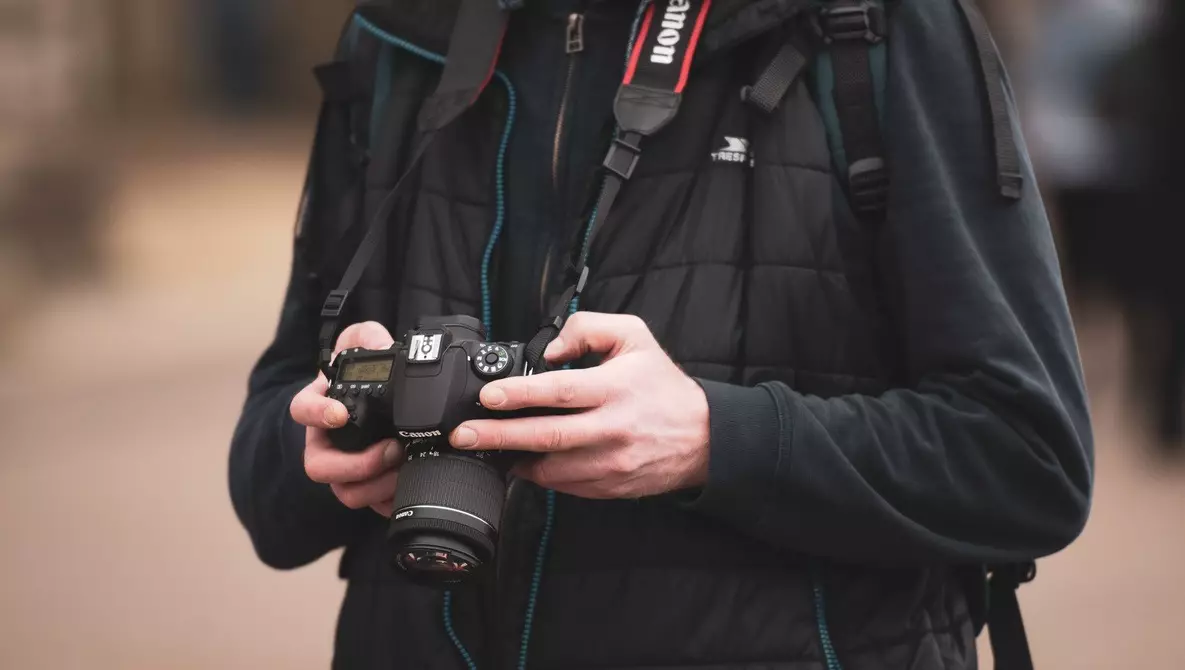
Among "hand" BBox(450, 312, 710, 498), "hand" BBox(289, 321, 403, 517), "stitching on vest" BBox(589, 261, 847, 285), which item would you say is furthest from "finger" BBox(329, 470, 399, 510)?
"stitching on vest" BBox(589, 261, 847, 285)

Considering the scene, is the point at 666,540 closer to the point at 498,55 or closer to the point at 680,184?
the point at 680,184

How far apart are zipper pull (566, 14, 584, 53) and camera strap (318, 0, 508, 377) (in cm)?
5

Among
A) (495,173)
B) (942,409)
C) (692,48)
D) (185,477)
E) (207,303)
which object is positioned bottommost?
(185,477)

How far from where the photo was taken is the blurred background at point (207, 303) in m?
2.75

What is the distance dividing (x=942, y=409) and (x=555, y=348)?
0.89ft

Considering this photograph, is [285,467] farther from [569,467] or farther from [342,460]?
[569,467]

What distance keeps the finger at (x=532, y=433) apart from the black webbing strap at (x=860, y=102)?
0.27m

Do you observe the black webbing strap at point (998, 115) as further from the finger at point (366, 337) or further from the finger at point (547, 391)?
the finger at point (366, 337)

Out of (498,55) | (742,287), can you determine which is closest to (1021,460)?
(742,287)

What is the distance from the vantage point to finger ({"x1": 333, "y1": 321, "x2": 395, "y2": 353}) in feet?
2.84

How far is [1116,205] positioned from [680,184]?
10.8 feet

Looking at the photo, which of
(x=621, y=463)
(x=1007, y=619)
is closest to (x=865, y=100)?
(x=621, y=463)

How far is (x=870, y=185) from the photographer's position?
84 centimetres

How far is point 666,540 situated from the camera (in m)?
0.84
